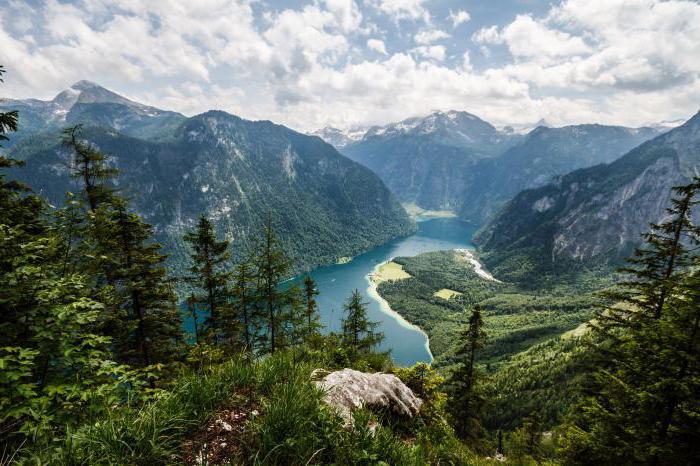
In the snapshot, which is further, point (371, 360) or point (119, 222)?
point (119, 222)

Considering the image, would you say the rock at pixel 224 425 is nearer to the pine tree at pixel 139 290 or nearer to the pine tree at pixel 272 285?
the pine tree at pixel 139 290

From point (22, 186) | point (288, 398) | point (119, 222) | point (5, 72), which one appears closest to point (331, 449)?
point (288, 398)

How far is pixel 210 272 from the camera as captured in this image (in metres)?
22.2

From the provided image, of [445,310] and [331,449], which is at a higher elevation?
[331,449]

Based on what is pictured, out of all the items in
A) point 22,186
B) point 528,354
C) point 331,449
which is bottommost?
point 528,354

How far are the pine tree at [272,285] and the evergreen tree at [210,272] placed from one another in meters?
2.21

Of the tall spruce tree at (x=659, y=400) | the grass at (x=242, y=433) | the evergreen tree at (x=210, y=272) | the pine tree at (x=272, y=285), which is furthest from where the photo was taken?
the pine tree at (x=272, y=285)

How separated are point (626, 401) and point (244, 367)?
13158 mm

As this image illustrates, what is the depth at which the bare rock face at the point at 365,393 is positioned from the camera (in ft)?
22.7

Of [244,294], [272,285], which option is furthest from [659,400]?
[244,294]

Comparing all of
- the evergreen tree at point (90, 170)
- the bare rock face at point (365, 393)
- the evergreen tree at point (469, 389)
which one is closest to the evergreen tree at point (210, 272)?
the evergreen tree at point (90, 170)

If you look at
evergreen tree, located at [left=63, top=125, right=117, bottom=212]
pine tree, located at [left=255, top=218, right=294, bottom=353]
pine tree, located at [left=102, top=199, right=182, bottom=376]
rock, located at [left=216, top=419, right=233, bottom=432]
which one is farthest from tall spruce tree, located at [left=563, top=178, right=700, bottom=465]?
evergreen tree, located at [left=63, top=125, right=117, bottom=212]

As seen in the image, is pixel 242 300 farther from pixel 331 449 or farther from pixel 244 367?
pixel 331 449

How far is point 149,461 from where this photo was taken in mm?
3828
